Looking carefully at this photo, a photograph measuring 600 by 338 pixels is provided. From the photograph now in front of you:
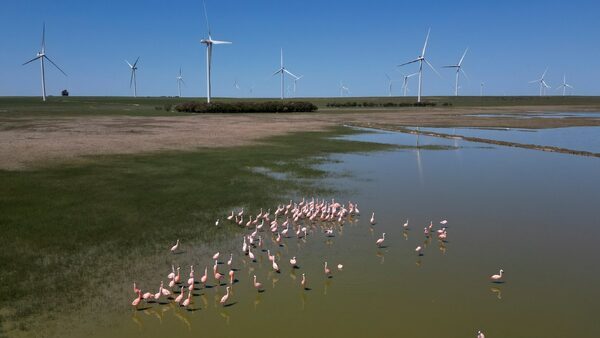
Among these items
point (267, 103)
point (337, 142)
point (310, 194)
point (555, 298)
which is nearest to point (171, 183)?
point (310, 194)

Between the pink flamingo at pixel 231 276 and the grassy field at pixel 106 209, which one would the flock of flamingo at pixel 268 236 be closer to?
the pink flamingo at pixel 231 276

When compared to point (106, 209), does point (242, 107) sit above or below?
above

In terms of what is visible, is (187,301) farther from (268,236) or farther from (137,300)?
(268,236)

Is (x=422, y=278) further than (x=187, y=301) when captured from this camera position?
Yes

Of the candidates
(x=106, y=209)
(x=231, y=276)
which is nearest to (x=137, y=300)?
(x=231, y=276)

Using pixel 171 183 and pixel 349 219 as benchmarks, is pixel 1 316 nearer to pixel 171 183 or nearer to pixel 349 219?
pixel 349 219

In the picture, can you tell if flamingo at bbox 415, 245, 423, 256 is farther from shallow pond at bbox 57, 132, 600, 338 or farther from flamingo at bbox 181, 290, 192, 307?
flamingo at bbox 181, 290, 192, 307

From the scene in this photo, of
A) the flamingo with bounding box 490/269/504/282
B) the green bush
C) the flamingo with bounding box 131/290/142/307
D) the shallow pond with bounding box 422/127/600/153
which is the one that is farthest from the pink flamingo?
the green bush
